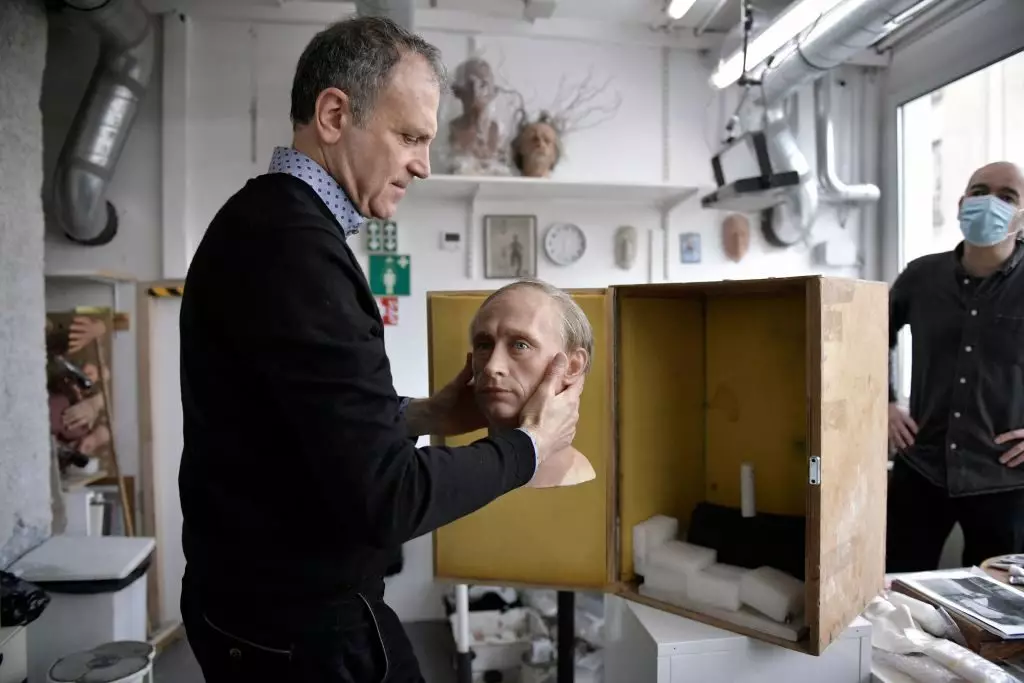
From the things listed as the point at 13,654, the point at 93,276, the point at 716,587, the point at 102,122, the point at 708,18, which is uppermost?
the point at 708,18

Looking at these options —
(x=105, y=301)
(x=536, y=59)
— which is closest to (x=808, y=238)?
(x=536, y=59)

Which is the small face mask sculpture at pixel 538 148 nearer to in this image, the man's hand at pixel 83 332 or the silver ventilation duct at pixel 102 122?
the silver ventilation duct at pixel 102 122

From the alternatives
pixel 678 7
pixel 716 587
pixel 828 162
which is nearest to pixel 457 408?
pixel 716 587

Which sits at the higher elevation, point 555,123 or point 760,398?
point 555,123

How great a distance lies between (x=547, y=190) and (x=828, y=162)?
154 cm

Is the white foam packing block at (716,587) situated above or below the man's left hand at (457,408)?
below

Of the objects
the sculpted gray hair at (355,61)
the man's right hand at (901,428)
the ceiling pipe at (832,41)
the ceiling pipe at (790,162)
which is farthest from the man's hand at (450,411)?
the ceiling pipe at (790,162)

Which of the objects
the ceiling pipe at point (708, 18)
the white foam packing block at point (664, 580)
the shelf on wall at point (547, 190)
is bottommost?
the white foam packing block at point (664, 580)

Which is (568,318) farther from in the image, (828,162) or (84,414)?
(828,162)

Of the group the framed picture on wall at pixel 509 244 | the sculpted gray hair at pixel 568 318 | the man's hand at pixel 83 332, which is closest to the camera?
the sculpted gray hair at pixel 568 318

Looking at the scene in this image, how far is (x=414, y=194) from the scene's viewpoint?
3365 millimetres

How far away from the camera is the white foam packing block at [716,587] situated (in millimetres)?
1336

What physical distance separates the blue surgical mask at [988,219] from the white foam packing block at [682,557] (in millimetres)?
1527

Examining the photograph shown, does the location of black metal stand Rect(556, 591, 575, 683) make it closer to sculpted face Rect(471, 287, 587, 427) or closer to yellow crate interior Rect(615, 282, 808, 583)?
yellow crate interior Rect(615, 282, 808, 583)
